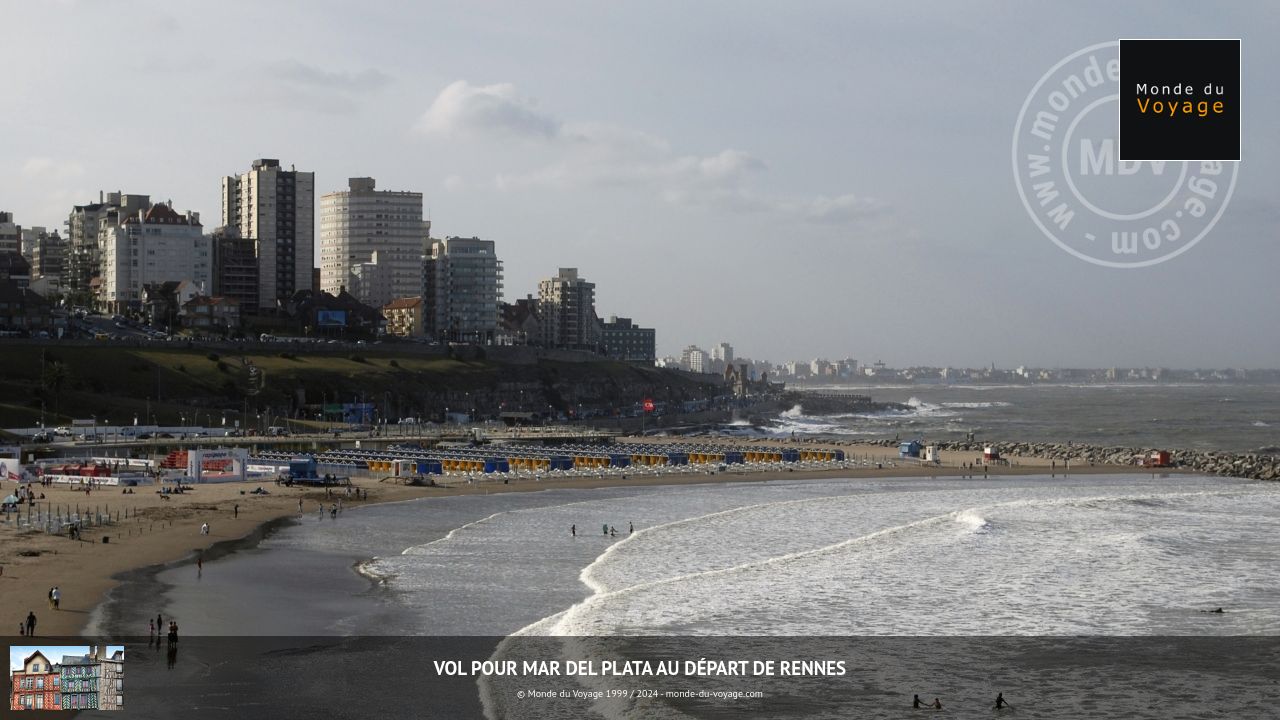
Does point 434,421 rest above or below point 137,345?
below

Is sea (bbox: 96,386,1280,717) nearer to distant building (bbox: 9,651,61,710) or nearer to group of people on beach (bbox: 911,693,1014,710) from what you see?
group of people on beach (bbox: 911,693,1014,710)

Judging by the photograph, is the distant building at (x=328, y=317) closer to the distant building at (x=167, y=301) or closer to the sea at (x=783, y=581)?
the distant building at (x=167, y=301)

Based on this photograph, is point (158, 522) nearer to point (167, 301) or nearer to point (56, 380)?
point (56, 380)

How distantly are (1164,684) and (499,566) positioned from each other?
24275 millimetres

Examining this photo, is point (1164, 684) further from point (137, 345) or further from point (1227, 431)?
point (1227, 431)

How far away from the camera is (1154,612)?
40.1 metres

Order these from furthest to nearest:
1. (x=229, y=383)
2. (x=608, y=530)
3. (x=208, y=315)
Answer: (x=208, y=315) < (x=229, y=383) < (x=608, y=530)

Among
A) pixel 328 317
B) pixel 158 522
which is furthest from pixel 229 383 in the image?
pixel 158 522

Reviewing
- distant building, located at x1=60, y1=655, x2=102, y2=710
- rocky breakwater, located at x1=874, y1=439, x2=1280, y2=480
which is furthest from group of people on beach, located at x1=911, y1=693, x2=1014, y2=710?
rocky breakwater, located at x1=874, y1=439, x2=1280, y2=480

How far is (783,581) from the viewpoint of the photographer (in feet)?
147

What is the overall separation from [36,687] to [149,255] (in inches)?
7041

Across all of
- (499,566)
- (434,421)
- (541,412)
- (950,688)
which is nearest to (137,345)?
(434,421)

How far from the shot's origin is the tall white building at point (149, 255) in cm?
19075

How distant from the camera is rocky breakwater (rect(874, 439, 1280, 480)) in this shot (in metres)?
102
